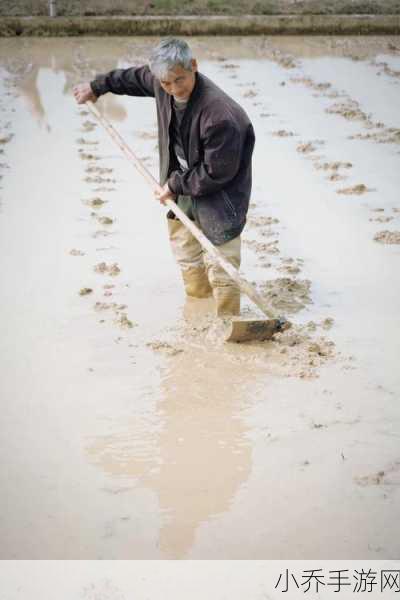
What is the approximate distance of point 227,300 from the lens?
4160 mm

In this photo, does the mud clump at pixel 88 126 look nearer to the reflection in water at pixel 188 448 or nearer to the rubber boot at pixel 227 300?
the rubber boot at pixel 227 300

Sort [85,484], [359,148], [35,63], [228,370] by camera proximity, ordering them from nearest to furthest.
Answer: [85,484]
[228,370]
[359,148]
[35,63]

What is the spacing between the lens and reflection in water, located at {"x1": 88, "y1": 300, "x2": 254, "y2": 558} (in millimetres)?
2922

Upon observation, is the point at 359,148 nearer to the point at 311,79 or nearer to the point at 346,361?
the point at 311,79

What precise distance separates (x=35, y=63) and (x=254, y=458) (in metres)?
7.72

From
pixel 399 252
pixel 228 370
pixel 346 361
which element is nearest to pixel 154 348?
pixel 228 370

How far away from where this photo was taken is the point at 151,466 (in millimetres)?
3170

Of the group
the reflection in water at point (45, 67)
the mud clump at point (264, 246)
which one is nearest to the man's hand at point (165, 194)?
the mud clump at point (264, 246)

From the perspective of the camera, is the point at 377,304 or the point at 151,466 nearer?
the point at 151,466

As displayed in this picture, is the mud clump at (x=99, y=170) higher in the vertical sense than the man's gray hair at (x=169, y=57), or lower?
lower

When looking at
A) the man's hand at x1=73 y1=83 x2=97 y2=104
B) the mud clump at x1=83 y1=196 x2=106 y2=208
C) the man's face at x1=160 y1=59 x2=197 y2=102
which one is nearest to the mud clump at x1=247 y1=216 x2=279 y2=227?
the mud clump at x1=83 y1=196 x2=106 y2=208

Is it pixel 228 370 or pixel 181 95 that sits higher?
pixel 181 95

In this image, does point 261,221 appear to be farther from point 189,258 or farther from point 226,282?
point 226,282

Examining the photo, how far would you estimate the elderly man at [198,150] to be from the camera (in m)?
3.63
